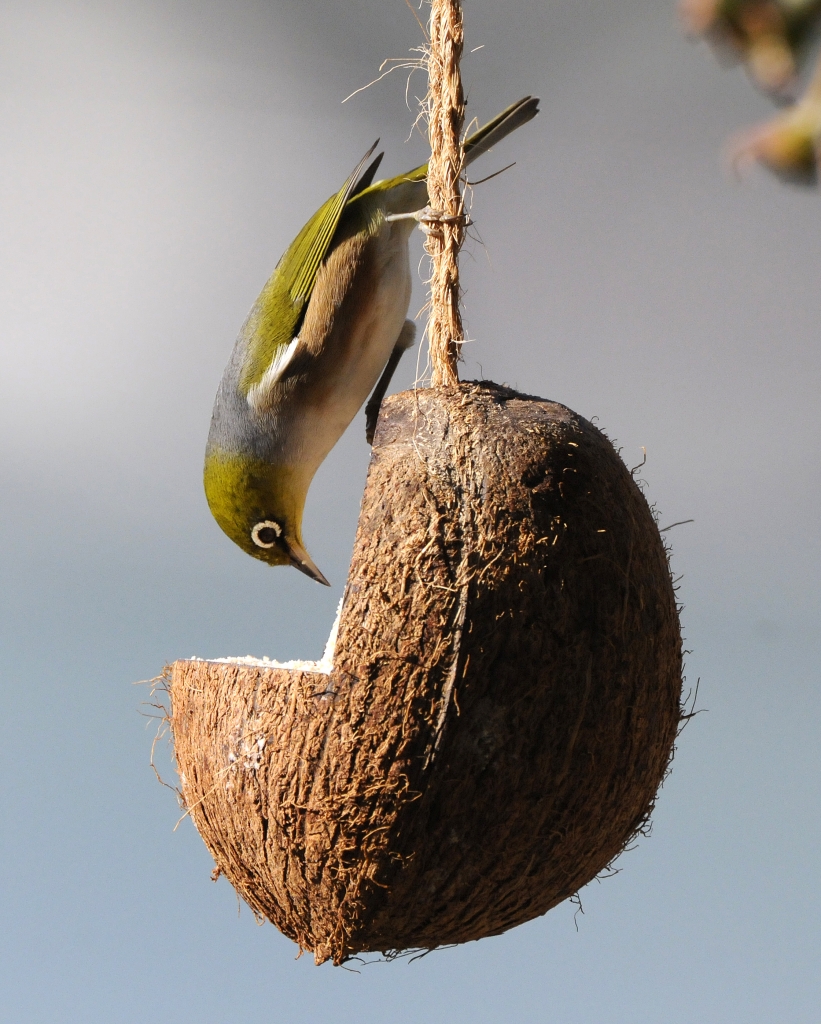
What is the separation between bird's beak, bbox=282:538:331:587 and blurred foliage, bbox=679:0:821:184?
93.6 inches

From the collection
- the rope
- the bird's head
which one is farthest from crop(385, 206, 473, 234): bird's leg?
the bird's head

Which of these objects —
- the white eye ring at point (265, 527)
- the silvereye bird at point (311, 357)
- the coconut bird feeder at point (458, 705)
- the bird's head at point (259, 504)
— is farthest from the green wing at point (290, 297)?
the coconut bird feeder at point (458, 705)

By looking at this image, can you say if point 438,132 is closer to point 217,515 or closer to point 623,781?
point 217,515

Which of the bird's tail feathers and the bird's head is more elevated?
the bird's tail feathers

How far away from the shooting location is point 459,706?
1.86 m

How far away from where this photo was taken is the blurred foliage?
0.26 metres

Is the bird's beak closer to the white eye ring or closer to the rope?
the white eye ring

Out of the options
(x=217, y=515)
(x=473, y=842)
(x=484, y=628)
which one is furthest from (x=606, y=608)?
(x=217, y=515)

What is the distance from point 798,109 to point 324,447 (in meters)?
2.36

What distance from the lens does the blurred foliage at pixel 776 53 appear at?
0.86 feet

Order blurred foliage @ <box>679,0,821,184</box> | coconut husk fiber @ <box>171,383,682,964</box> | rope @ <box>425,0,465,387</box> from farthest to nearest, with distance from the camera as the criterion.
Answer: rope @ <box>425,0,465,387</box> < coconut husk fiber @ <box>171,383,682,964</box> < blurred foliage @ <box>679,0,821,184</box>

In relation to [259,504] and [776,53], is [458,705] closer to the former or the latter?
[259,504]

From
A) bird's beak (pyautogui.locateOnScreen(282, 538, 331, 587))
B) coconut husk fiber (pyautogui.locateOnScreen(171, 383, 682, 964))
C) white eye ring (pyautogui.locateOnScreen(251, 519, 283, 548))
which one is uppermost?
white eye ring (pyautogui.locateOnScreen(251, 519, 283, 548))

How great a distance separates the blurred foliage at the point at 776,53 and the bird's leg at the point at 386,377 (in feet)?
7.60
